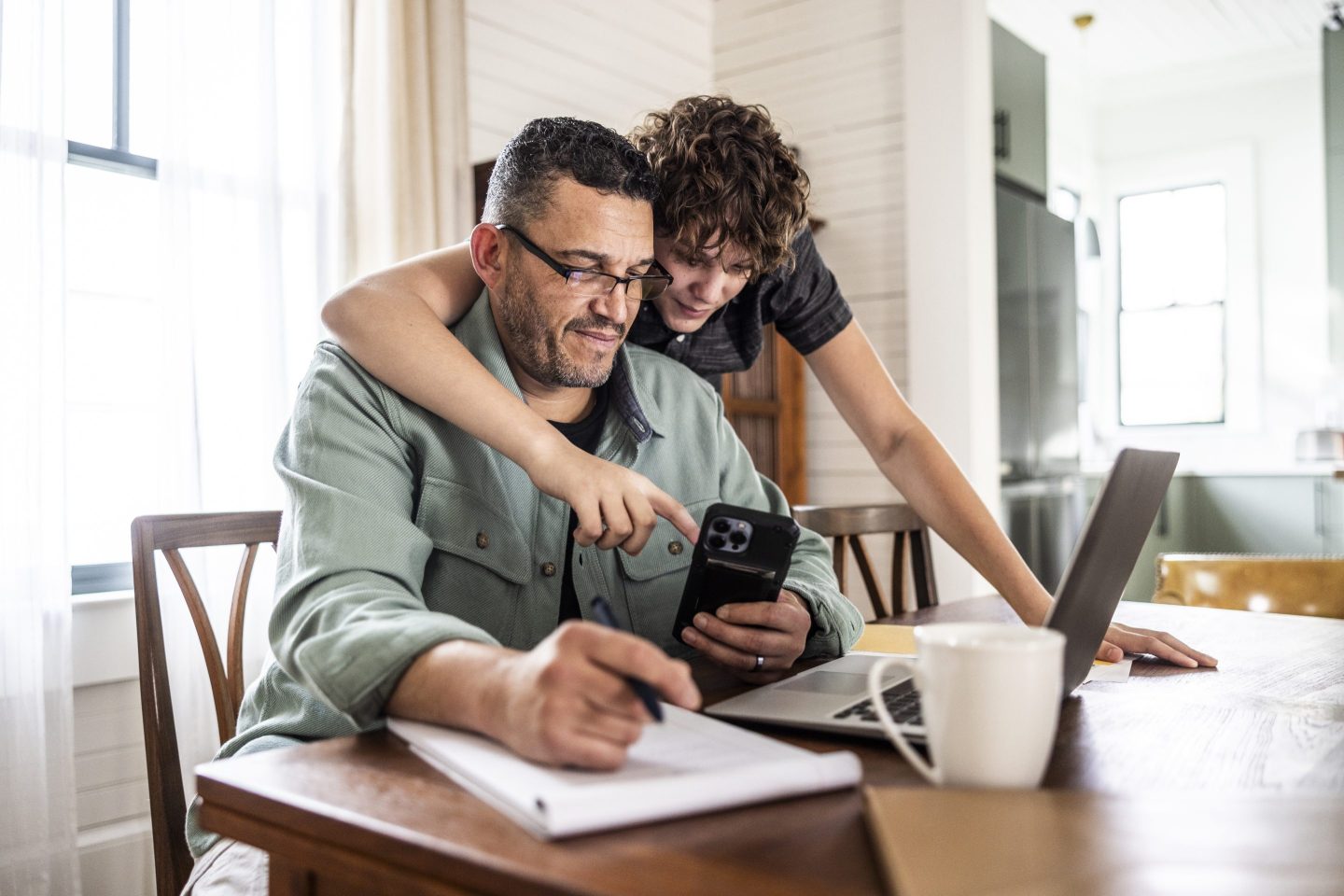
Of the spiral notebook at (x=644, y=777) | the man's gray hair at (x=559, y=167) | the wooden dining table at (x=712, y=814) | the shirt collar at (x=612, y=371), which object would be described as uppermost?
the man's gray hair at (x=559, y=167)

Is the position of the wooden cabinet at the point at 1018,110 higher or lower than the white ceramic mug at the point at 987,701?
higher

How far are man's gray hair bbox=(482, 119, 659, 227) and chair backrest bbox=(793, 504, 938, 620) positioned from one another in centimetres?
85

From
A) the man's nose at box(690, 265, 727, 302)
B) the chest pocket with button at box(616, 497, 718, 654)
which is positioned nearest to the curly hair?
the man's nose at box(690, 265, 727, 302)

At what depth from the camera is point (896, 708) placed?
2.86 feet

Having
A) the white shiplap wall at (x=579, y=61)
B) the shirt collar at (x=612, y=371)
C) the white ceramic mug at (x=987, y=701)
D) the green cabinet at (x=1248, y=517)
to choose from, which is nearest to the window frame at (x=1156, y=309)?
the green cabinet at (x=1248, y=517)

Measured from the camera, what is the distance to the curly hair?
4.52 feet

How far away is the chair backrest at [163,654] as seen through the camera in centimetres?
124

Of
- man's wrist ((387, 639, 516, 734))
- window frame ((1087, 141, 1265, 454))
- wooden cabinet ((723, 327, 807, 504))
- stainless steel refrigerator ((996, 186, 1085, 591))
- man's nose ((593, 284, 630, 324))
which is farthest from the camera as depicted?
window frame ((1087, 141, 1265, 454))

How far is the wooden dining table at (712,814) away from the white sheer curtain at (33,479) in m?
1.61

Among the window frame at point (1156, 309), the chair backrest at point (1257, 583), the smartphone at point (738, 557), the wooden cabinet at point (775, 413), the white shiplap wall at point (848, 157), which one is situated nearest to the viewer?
the smartphone at point (738, 557)

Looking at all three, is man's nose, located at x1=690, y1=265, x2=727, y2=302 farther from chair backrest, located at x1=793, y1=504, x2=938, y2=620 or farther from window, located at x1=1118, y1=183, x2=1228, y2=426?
window, located at x1=1118, y1=183, x2=1228, y2=426

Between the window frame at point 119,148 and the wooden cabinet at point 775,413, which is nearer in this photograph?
the window frame at point 119,148

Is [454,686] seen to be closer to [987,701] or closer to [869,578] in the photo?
[987,701]

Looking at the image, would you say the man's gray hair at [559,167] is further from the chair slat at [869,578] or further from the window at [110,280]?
the window at [110,280]
